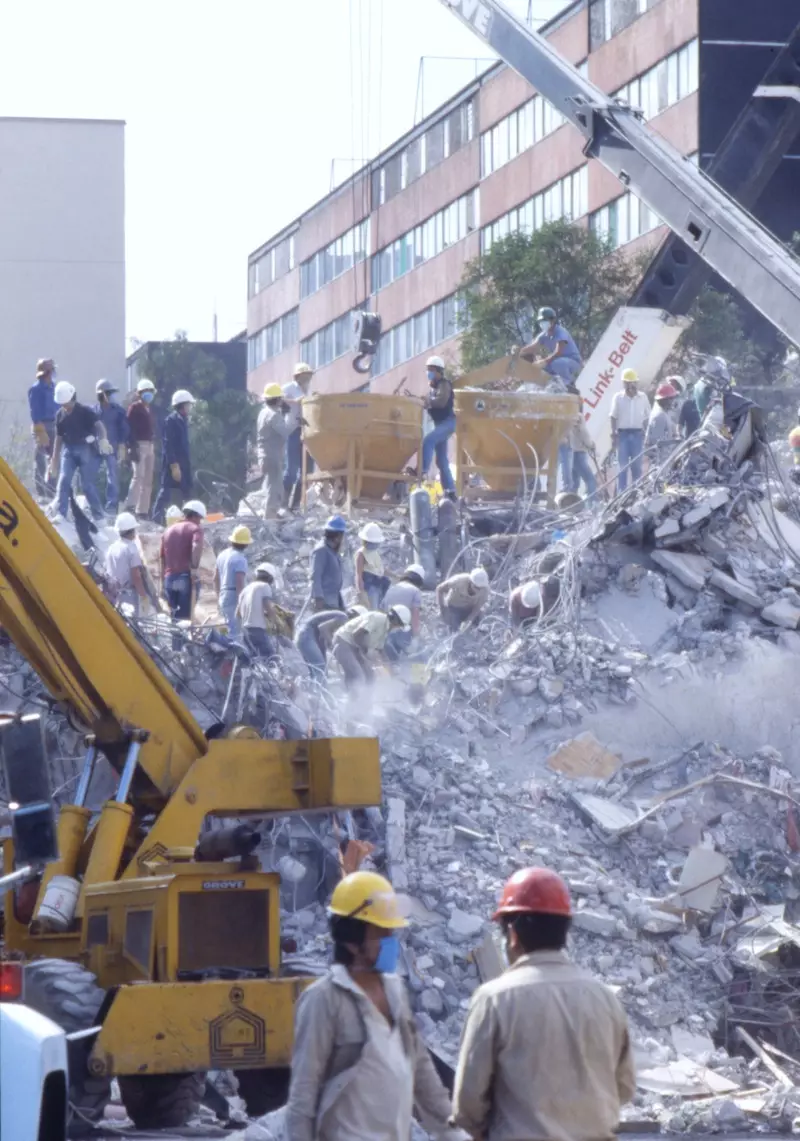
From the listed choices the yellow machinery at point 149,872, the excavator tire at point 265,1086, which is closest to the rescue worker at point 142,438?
the yellow machinery at point 149,872

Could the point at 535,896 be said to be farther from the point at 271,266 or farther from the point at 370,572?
the point at 271,266

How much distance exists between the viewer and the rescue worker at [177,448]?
19.9m

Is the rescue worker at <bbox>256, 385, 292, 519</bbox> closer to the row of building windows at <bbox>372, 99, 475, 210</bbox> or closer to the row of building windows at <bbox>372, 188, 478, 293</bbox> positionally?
the row of building windows at <bbox>372, 188, 478, 293</bbox>

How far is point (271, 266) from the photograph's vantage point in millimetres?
78875

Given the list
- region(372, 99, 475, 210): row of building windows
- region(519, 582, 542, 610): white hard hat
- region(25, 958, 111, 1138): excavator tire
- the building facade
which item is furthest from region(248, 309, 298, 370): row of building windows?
region(25, 958, 111, 1138): excavator tire

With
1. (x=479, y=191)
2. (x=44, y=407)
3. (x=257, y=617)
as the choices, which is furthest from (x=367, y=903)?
(x=479, y=191)

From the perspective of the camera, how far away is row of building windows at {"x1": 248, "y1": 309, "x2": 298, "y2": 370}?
2968 inches

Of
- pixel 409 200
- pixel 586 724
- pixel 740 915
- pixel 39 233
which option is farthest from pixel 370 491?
pixel 409 200

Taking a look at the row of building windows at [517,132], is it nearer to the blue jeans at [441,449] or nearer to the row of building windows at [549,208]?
the row of building windows at [549,208]

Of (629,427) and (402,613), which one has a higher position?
(629,427)

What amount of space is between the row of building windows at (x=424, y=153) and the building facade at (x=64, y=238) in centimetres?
1274

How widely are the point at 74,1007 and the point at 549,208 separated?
46.4m

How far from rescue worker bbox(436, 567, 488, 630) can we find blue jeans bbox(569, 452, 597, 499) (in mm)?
4147

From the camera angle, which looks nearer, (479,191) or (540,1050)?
(540,1050)
